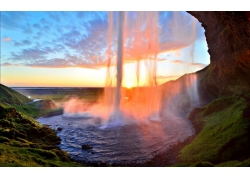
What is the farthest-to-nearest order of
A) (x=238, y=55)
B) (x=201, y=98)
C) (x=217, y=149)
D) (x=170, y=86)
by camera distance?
(x=170, y=86)
(x=201, y=98)
(x=238, y=55)
(x=217, y=149)

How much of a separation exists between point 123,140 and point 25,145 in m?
9.00

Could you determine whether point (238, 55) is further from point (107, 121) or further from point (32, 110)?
point (32, 110)

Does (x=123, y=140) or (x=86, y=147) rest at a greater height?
(x=123, y=140)

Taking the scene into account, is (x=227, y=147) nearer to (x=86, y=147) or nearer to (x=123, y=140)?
(x=123, y=140)

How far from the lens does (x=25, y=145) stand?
13242mm

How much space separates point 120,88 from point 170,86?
30.7 meters

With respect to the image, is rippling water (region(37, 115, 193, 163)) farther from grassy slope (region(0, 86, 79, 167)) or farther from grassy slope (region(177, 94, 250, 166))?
grassy slope (region(177, 94, 250, 166))

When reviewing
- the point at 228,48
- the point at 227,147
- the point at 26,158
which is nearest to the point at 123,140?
the point at 26,158

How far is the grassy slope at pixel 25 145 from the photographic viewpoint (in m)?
10.5

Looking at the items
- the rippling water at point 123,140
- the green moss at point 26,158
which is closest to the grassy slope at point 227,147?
the rippling water at point 123,140

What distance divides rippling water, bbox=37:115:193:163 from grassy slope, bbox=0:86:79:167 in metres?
1.84
